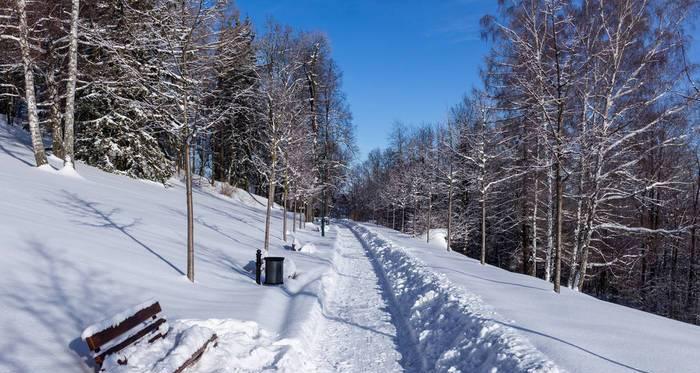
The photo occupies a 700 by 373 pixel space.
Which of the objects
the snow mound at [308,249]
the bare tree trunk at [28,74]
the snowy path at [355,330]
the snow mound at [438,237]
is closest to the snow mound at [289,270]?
the snowy path at [355,330]

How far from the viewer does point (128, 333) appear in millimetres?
4543

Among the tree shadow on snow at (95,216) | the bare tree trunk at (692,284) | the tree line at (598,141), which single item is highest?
the tree line at (598,141)

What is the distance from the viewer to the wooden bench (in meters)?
4.06

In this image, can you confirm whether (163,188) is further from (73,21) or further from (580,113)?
(580,113)

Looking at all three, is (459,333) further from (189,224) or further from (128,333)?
(189,224)

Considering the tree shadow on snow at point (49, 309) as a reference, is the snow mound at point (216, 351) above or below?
below

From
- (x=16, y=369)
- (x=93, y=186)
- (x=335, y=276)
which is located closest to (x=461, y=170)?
(x=335, y=276)

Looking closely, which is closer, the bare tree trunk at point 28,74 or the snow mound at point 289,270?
the snow mound at point 289,270

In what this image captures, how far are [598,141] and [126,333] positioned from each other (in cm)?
1134

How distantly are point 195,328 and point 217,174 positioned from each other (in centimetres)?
3739

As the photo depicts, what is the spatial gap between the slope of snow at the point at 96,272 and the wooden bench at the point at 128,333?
15.6 inches

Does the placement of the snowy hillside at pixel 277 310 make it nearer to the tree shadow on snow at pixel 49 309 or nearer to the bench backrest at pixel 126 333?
the tree shadow on snow at pixel 49 309

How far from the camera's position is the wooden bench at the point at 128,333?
406 cm

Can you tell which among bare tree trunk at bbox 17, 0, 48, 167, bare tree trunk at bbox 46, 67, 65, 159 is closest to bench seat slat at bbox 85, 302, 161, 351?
bare tree trunk at bbox 17, 0, 48, 167
